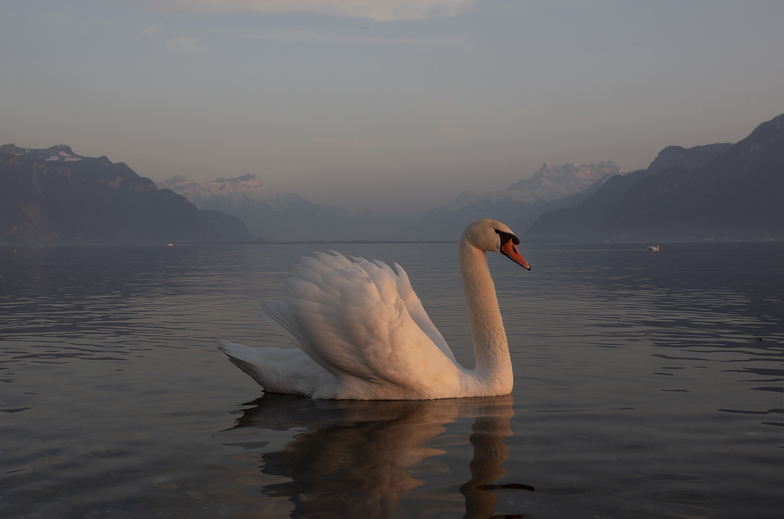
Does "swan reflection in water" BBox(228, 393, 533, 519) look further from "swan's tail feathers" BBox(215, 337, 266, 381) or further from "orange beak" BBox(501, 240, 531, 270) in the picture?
"orange beak" BBox(501, 240, 531, 270)

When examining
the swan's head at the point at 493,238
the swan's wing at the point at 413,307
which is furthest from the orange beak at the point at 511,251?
the swan's wing at the point at 413,307

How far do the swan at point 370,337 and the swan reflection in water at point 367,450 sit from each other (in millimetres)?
237

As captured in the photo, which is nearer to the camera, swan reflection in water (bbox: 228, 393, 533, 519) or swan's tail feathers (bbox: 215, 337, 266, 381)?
swan reflection in water (bbox: 228, 393, 533, 519)

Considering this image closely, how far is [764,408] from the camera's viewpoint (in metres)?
9.46

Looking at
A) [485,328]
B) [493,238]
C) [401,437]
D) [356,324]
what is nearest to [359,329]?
[356,324]

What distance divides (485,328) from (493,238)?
129 centimetres

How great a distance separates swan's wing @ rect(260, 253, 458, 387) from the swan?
1cm

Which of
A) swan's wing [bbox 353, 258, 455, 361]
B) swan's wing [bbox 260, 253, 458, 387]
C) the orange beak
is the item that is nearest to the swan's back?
swan's wing [bbox 260, 253, 458, 387]

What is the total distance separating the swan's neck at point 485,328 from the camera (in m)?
10.1

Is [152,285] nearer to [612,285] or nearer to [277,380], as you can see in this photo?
[612,285]

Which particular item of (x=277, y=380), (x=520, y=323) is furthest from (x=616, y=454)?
(x=520, y=323)

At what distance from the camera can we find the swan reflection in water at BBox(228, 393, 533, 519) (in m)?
5.98

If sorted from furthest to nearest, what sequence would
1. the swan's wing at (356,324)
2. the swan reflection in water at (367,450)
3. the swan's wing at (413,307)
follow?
the swan's wing at (413,307), the swan's wing at (356,324), the swan reflection in water at (367,450)

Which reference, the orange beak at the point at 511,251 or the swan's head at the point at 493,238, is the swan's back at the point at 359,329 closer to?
the swan's head at the point at 493,238
